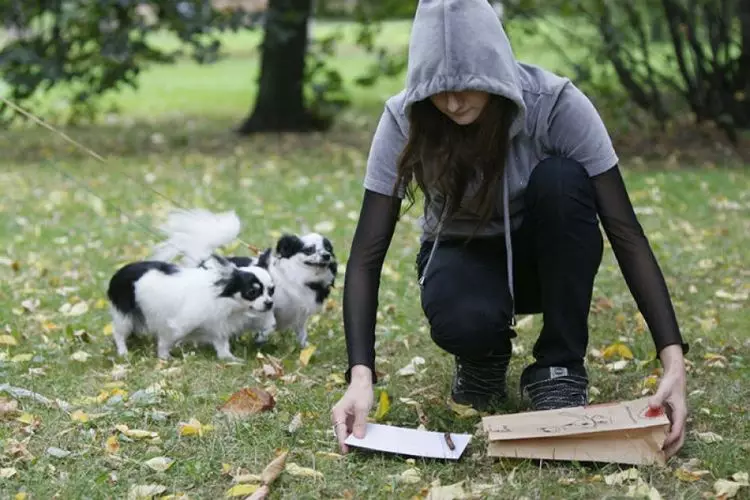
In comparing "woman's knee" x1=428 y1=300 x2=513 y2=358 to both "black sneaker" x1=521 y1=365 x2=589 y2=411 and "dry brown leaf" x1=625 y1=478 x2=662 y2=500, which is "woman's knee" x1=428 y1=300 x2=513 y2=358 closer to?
"black sneaker" x1=521 y1=365 x2=589 y2=411

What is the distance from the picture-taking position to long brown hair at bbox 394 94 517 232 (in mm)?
2812

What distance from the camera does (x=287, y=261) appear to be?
13.6 ft

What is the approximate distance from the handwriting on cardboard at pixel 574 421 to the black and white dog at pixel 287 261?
141 cm

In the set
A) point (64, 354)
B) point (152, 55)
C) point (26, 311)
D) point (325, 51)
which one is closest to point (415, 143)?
point (64, 354)

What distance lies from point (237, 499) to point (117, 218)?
456cm

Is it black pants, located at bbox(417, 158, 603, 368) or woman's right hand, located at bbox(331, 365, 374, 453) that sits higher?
black pants, located at bbox(417, 158, 603, 368)

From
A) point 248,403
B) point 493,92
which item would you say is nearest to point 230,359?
point 248,403

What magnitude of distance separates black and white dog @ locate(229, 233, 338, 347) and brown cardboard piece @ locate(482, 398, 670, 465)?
1.42 metres

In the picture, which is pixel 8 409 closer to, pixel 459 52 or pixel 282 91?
pixel 459 52

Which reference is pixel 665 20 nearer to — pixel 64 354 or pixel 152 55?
pixel 152 55

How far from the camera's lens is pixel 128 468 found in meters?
2.86

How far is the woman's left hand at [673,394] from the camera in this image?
2658 mm

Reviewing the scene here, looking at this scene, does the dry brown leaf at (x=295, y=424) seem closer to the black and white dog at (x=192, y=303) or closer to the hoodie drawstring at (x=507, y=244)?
the hoodie drawstring at (x=507, y=244)

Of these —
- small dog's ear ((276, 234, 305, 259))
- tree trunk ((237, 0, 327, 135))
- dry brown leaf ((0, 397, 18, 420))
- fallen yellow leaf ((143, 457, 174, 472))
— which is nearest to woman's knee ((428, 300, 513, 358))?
fallen yellow leaf ((143, 457, 174, 472))
